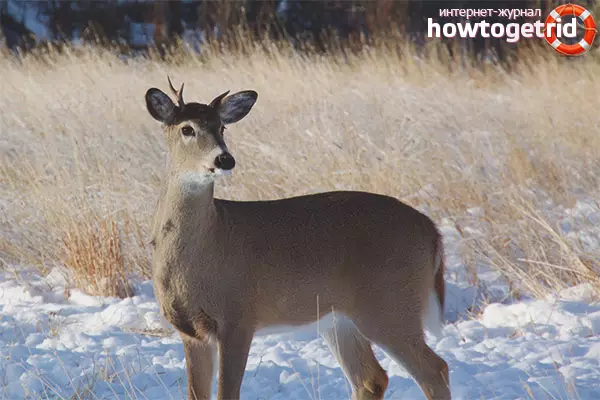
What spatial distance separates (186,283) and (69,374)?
119 cm

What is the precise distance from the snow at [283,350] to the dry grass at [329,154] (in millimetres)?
247

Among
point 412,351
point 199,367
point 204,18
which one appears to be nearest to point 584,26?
point 204,18

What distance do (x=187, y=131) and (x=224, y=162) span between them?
0.29m

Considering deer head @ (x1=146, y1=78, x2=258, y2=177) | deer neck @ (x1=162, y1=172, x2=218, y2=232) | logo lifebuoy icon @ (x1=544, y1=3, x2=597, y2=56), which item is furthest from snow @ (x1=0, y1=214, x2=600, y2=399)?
logo lifebuoy icon @ (x1=544, y1=3, x2=597, y2=56)

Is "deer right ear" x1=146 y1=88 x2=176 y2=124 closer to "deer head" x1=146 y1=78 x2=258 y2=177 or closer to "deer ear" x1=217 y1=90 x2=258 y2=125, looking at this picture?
"deer head" x1=146 y1=78 x2=258 y2=177

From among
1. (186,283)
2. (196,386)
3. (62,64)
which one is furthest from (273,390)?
(62,64)

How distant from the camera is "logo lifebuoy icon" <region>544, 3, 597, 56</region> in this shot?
447 inches

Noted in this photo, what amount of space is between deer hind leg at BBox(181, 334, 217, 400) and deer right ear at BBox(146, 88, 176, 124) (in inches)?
33.3

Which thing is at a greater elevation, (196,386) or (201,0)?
(196,386)

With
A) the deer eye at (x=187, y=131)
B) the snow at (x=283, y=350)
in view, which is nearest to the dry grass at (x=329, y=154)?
the snow at (x=283, y=350)

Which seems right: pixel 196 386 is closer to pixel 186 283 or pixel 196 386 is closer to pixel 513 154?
pixel 186 283

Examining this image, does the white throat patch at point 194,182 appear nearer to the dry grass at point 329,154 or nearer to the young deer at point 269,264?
the young deer at point 269,264

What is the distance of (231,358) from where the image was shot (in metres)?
3.75

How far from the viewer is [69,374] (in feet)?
15.3
